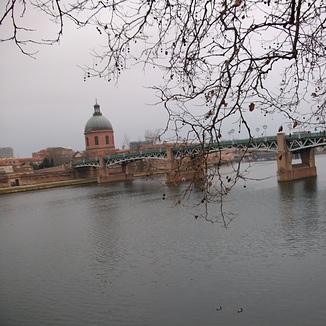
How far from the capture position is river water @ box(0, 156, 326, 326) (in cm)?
648

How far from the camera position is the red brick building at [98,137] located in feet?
194

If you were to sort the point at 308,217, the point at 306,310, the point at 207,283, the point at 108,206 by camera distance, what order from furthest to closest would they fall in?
the point at 108,206 → the point at 308,217 → the point at 207,283 → the point at 306,310

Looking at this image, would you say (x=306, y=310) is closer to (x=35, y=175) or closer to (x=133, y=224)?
(x=133, y=224)

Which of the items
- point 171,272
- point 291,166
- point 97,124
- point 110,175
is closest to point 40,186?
point 110,175

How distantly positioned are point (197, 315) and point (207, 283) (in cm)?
124

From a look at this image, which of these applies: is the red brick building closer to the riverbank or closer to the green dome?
the green dome

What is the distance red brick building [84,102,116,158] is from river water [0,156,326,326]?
44367mm

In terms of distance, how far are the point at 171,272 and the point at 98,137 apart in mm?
52616

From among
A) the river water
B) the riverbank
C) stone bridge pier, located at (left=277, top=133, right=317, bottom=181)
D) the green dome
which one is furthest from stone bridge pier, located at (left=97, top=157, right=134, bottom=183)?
the river water

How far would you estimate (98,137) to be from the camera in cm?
5984

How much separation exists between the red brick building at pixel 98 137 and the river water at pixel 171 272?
4437 cm

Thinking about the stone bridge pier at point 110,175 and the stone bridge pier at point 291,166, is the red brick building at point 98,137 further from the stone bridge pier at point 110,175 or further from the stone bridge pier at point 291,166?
the stone bridge pier at point 291,166

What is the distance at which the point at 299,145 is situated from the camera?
29.4 metres

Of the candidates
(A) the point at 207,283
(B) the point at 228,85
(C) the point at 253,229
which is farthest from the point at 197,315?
(C) the point at 253,229
